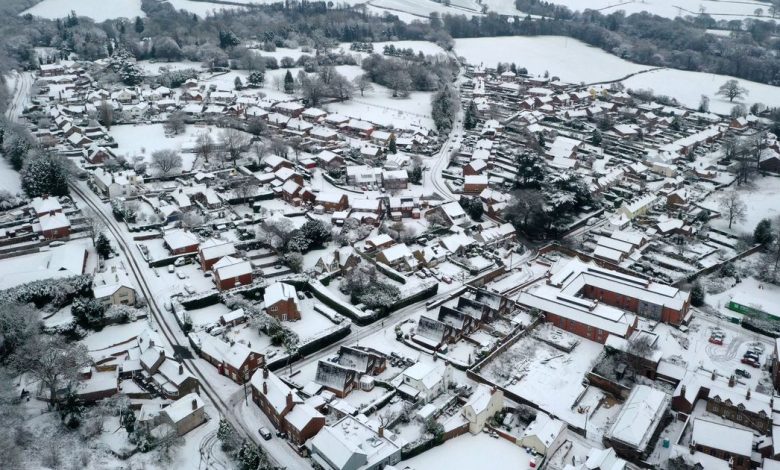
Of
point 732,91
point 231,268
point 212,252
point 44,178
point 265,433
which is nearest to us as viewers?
point 265,433

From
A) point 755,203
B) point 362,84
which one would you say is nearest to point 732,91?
point 755,203

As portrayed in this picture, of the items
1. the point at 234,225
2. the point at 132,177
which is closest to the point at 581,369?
the point at 234,225

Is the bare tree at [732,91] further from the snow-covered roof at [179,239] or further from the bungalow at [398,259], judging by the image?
→ the snow-covered roof at [179,239]

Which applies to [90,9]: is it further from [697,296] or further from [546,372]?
[697,296]

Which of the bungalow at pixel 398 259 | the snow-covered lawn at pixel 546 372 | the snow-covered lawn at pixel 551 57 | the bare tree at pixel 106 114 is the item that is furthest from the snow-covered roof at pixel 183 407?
the snow-covered lawn at pixel 551 57

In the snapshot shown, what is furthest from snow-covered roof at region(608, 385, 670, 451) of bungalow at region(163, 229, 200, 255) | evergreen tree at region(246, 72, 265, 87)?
evergreen tree at region(246, 72, 265, 87)

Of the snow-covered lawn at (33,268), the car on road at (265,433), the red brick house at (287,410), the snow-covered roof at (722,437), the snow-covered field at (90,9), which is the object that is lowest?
the car on road at (265,433)
